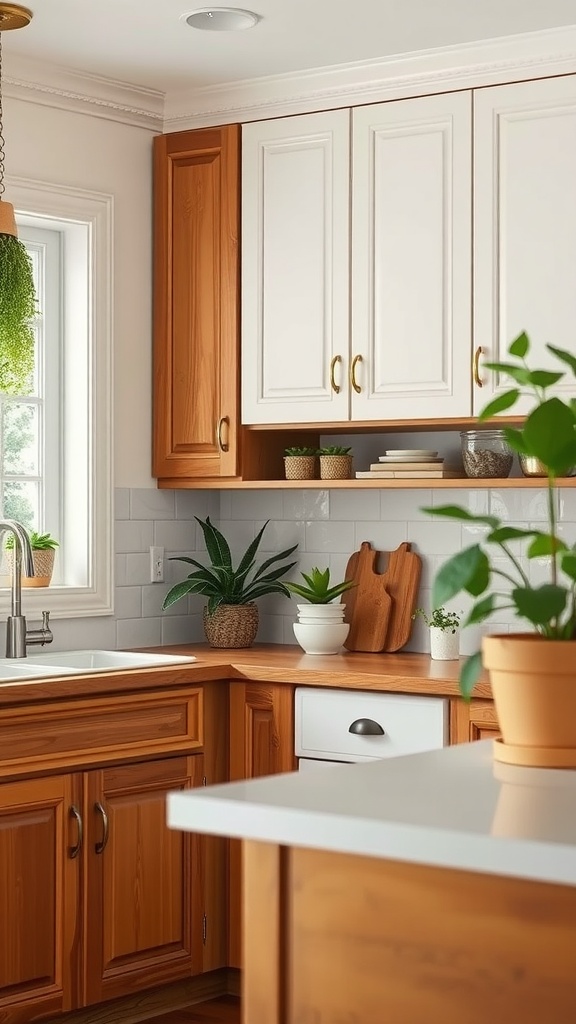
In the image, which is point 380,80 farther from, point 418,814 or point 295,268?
point 418,814

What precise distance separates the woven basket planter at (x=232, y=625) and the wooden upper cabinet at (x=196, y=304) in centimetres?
43

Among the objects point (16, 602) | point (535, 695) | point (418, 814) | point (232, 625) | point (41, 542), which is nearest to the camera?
point (418, 814)

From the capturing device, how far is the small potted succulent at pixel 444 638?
428 cm

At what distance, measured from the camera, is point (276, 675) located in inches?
160

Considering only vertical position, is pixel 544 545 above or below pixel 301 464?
below

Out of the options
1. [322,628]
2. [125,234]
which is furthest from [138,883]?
[125,234]

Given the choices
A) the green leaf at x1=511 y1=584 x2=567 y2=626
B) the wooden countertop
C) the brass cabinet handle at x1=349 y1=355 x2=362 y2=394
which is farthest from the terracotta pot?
the brass cabinet handle at x1=349 y1=355 x2=362 y2=394

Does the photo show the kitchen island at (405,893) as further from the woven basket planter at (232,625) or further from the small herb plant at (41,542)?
the woven basket planter at (232,625)

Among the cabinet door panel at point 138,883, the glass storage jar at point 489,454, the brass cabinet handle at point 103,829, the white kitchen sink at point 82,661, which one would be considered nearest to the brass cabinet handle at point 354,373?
the glass storage jar at point 489,454

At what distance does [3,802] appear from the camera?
3549mm

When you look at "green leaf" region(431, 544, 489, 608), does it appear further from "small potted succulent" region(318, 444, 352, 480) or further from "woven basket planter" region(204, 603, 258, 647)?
"woven basket planter" region(204, 603, 258, 647)

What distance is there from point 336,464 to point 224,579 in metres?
0.55

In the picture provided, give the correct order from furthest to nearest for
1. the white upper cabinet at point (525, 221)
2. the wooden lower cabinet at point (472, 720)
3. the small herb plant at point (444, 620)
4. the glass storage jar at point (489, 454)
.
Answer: the small herb plant at point (444, 620) → the glass storage jar at point (489, 454) → the white upper cabinet at point (525, 221) → the wooden lower cabinet at point (472, 720)

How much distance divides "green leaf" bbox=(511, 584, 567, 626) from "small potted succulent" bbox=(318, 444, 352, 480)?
2.59 meters
